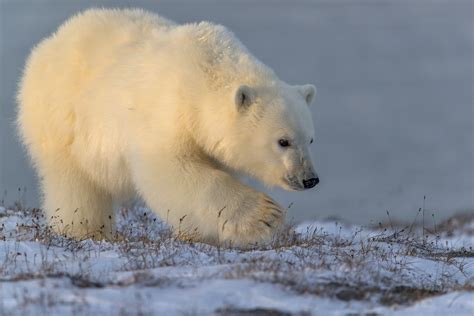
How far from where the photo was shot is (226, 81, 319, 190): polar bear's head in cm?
843

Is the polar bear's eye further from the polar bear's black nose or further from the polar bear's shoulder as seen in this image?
the polar bear's shoulder

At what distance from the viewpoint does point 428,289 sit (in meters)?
6.86

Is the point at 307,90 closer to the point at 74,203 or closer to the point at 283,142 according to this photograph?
the point at 283,142

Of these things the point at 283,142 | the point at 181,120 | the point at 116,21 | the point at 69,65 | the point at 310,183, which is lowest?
the point at 310,183

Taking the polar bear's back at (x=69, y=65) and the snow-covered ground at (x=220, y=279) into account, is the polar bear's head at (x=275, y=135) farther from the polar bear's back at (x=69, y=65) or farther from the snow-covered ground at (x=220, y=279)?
the polar bear's back at (x=69, y=65)

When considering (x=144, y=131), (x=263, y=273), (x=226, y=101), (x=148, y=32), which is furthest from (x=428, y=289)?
(x=148, y=32)

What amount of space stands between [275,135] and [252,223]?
853 mm

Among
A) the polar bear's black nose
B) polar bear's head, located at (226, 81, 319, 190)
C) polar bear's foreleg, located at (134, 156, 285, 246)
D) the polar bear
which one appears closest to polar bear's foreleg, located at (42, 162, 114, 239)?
the polar bear

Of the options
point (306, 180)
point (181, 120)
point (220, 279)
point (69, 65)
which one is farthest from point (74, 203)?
point (220, 279)

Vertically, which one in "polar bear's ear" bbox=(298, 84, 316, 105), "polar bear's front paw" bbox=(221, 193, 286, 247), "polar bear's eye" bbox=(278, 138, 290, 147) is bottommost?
"polar bear's front paw" bbox=(221, 193, 286, 247)

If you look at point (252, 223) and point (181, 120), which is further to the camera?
point (181, 120)

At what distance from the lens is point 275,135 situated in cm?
845

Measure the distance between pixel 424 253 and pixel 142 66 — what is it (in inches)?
135

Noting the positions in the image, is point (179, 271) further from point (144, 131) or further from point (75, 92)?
point (75, 92)
